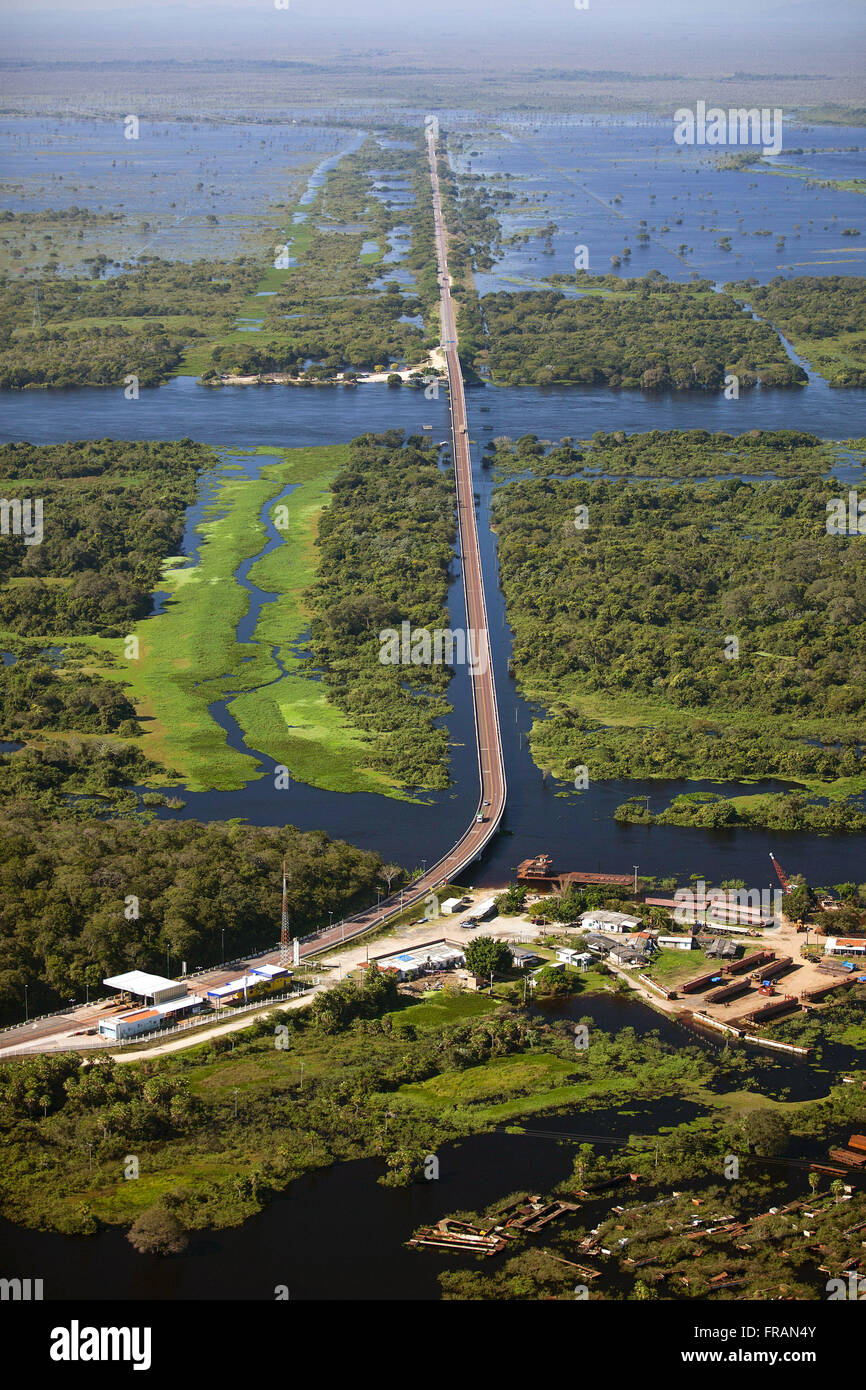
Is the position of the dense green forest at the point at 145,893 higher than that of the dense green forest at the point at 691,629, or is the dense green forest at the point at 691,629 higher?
the dense green forest at the point at 691,629

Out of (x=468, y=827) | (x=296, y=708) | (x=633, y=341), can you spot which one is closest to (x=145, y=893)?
(x=468, y=827)

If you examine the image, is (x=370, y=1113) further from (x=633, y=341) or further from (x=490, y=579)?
(x=633, y=341)

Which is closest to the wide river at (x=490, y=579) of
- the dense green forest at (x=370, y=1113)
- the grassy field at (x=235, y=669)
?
the grassy field at (x=235, y=669)

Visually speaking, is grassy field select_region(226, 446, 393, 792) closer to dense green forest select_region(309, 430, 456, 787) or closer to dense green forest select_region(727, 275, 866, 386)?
dense green forest select_region(309, 430, 456, 787)

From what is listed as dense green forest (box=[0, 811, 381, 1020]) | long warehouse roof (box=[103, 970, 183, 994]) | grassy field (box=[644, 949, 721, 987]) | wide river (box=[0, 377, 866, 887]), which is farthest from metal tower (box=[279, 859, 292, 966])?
grassy field (box=[644, 949, 721, 987])

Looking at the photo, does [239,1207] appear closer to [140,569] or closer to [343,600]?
[343,600]

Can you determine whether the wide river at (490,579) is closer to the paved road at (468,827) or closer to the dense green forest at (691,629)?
the paved road at (468,827)

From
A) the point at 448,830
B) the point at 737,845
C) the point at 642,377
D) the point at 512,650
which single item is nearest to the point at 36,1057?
the point at 448,830
